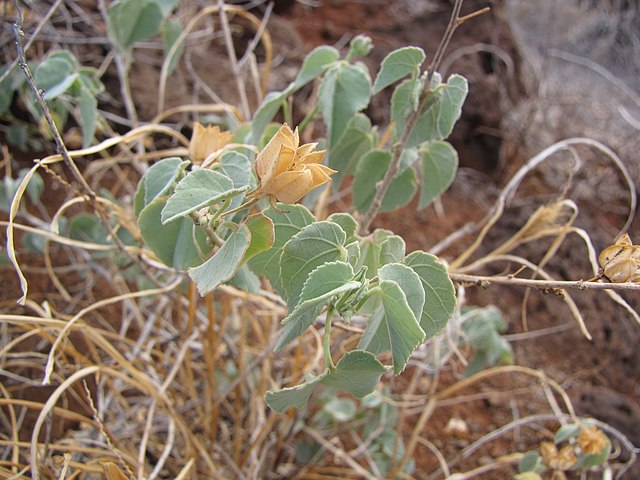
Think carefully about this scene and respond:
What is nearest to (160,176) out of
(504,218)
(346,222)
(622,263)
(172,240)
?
(172,240)

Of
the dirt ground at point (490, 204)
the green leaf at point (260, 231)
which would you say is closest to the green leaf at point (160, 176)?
the green leaf at point (260, 231)

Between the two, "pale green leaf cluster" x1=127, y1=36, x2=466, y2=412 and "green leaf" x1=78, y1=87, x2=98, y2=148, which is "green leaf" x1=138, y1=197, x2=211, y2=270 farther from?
"green leaf" x1=78, y1=87, x2=98, y2=148

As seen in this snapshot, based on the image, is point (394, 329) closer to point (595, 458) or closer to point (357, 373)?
point (357, 373)

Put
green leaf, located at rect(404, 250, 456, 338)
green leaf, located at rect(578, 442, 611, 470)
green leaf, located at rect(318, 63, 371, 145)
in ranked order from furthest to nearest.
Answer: green leaf, located at rect(578, 442, 611, 470), green leaf, located at rect(318, 63, 371, 145), green leaf, located at rect(404, 250, 456, 338)

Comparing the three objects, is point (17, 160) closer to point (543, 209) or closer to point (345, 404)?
point (345, 404)

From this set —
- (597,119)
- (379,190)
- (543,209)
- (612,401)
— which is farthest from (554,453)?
(597,119)

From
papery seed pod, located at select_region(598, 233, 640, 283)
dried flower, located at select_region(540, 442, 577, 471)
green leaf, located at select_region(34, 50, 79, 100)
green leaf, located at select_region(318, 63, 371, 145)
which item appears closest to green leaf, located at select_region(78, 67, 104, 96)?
green leaf, located at select_region(34, 50, 79, 100)

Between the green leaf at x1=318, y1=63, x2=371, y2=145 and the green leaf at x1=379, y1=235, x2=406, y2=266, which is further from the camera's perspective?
the green leaf at x1=318, y1=63, x2=371, y2=145

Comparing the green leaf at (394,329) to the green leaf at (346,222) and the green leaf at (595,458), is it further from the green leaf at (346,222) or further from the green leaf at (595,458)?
the green leaf at (595,458)
